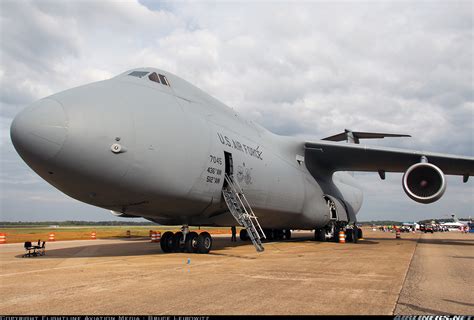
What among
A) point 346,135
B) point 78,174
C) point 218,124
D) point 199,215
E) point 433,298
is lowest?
point 433,298

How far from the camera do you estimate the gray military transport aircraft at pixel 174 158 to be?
8.85 meters

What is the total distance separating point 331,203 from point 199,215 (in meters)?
9.90

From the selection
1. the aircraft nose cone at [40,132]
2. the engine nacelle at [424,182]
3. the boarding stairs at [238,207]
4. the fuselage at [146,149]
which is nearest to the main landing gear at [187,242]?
the fuselage at [146,149]

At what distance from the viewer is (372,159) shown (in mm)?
19516

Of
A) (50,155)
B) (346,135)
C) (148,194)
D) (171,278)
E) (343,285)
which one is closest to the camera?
(343,285)

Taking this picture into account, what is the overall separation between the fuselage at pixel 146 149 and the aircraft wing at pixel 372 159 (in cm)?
478

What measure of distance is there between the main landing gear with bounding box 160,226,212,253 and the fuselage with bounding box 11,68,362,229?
53cm

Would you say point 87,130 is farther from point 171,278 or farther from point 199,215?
point 199,215

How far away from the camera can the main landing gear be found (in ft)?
39.4

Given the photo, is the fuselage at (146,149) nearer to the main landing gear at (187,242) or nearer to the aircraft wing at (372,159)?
the main landing gear at (187,242)

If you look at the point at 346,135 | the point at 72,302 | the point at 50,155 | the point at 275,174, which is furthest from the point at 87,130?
the point at 346,135

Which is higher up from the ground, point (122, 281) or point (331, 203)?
point (331, 203)

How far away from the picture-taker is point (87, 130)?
8.91 metres

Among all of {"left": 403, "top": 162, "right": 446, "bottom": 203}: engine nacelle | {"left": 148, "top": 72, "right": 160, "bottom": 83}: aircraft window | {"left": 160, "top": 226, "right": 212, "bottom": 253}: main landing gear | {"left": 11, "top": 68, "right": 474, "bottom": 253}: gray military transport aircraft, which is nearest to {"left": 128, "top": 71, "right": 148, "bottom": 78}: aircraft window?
{"left": 11, "top": 68, "right": 474, "bottom": 253}: gray military transport aircraft
